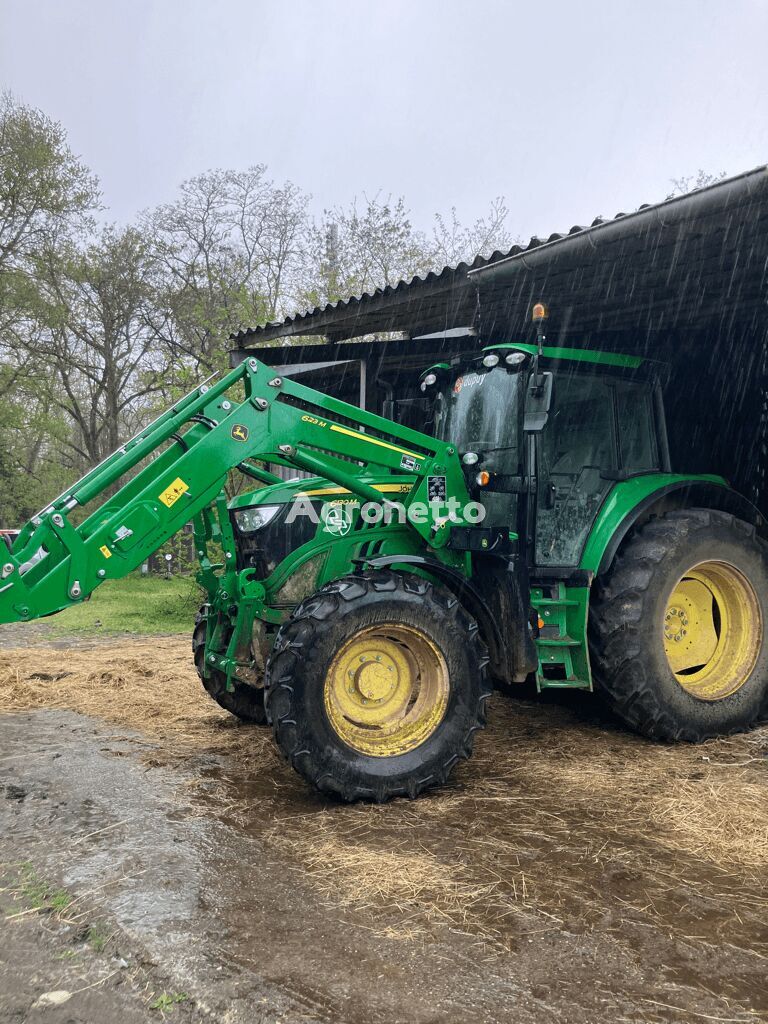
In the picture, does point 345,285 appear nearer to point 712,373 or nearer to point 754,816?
point 712,373

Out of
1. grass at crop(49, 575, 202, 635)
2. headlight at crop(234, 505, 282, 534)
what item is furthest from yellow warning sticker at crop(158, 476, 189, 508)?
grass at crop(49, 575, 202, 635)

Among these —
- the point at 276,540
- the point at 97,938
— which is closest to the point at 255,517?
the point at 276,540

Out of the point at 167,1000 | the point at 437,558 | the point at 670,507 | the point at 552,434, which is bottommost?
the point at 167,1000

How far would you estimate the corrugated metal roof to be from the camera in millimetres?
4625

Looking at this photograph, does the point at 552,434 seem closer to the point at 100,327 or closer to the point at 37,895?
the point at 37,895

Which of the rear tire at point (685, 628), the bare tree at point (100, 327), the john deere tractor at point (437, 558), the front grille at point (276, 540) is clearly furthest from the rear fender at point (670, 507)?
the bare tree at point (100, 327)

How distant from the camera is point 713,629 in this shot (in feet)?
18.0

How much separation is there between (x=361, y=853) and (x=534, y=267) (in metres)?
4.04

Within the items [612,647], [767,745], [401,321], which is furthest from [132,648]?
[767,745]

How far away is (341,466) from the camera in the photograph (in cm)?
483

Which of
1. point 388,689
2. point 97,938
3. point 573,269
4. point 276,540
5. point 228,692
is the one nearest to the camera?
point 97,938

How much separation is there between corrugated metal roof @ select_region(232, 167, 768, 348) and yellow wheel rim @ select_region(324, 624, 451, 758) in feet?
9.25

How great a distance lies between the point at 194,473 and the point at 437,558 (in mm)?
1541

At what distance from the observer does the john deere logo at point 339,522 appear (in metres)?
4.82
